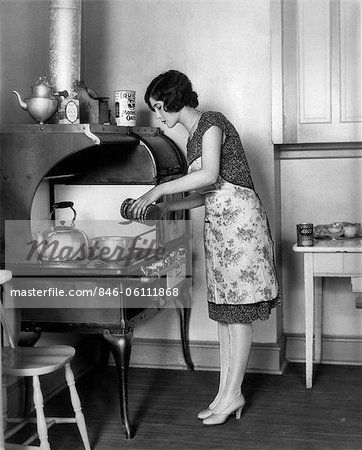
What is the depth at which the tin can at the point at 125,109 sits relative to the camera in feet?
13.0

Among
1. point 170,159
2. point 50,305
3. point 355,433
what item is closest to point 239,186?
point 170,159

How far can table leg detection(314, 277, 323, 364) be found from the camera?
4.67 meters

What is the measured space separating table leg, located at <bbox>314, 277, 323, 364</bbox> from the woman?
43.4 inches

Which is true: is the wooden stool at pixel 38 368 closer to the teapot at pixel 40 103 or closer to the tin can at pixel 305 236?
the teapot at pixel 40 103

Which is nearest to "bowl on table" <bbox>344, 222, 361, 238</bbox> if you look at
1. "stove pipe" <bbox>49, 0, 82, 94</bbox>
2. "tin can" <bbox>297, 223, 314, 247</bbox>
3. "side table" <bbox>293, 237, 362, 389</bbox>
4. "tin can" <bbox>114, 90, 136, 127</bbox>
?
"side table" <bbox>293, 237, 362, 389</bbox>

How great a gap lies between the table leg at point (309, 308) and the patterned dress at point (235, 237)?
529mm

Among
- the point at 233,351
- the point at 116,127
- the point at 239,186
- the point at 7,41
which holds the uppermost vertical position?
the point at 7,41

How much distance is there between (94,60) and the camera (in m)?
4.61

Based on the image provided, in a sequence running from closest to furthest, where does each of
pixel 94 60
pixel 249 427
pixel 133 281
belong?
1. pixel 133 281
2. pixel 249 427
3. pixel 94 60

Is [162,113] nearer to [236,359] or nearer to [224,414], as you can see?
[236,359]

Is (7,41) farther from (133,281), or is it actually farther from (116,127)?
(133,281)

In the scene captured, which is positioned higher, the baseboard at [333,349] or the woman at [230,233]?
the woman at [230,233]

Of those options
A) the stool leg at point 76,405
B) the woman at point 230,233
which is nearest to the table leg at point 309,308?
the woman at point 230,233

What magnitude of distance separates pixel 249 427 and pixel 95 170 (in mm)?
1525
